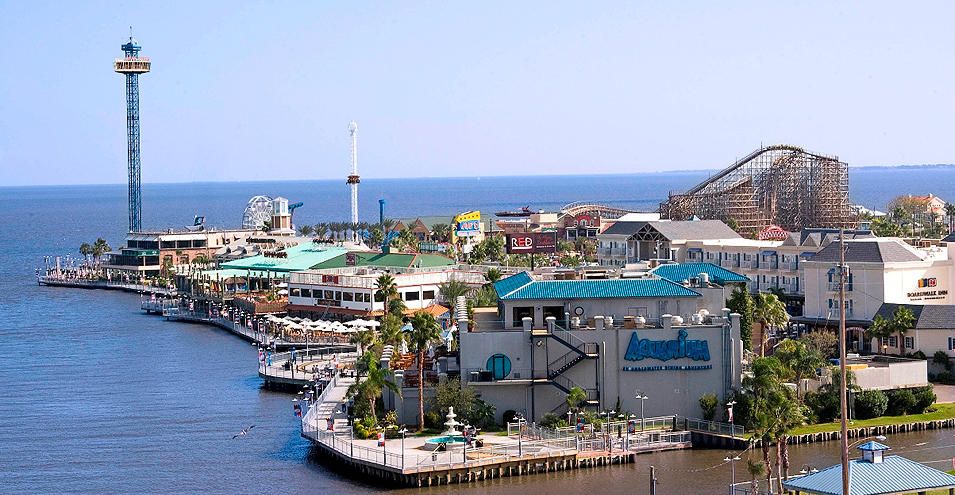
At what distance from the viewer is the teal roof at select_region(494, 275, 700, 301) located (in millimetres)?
69688

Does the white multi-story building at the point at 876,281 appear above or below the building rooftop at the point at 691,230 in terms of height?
below

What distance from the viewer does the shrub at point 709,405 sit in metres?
66.6

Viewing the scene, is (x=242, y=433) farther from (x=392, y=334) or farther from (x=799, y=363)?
(x=799, y=363)

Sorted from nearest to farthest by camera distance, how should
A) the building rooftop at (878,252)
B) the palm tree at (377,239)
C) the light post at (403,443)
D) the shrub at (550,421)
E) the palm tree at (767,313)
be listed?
the light post at (403,443), the shrub at (550,421), the palm tree at (767,313), the building rooftop at (878,252), the palm tree at (377,239)

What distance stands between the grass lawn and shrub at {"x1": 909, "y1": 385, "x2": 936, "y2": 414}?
1.55 feet

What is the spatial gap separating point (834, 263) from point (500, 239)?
62.6m

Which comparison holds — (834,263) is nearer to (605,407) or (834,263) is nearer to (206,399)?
(605,407)

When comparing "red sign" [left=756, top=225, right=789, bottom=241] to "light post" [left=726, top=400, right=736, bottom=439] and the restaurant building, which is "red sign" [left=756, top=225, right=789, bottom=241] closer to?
the restaurant building

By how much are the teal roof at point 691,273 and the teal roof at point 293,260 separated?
5748 centimetres

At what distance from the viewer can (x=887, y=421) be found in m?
67.2

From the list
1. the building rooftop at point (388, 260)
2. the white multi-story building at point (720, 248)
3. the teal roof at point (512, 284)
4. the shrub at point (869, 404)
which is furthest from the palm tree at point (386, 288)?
the shrub at point (869, 404)

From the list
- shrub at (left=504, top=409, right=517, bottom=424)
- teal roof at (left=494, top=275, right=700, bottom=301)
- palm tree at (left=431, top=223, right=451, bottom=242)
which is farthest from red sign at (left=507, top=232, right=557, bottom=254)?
shrub at (left=504, top=409, right=517, bottom=424)

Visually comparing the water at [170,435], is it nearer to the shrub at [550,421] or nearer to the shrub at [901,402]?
the shrub at [901,402]

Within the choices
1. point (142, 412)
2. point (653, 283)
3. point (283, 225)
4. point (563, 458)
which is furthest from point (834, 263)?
point (283, 225)
